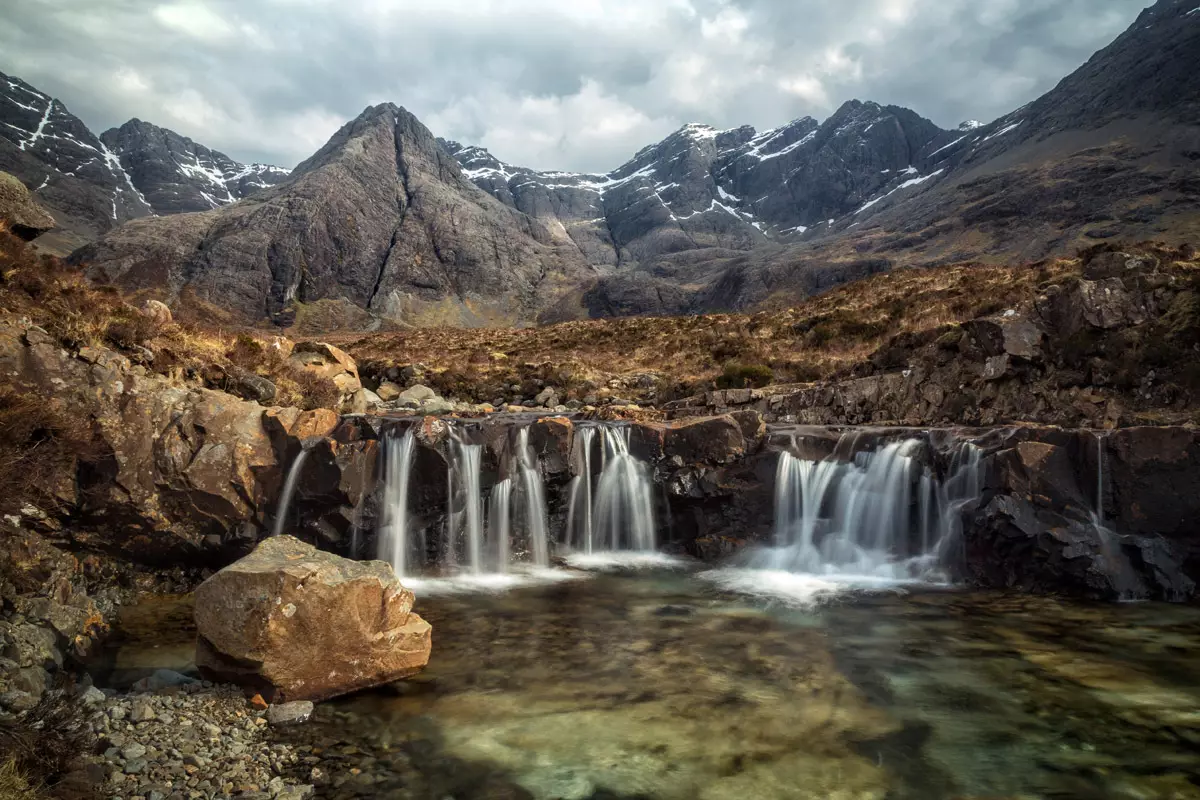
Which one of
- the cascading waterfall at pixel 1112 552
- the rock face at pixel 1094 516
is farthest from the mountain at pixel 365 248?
the cascading waterfall at pixel 1112 552

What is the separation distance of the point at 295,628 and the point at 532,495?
28.5 feet

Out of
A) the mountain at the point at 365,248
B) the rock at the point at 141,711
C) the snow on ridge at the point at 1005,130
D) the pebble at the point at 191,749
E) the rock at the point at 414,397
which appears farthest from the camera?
the snow on ridge at the point at 1005,130

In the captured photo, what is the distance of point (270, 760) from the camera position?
230 inches

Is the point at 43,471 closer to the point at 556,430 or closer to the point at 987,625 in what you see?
the point at 556,430

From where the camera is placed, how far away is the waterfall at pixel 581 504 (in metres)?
15.8

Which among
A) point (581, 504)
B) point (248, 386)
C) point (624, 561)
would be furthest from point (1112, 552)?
point (248, 386)

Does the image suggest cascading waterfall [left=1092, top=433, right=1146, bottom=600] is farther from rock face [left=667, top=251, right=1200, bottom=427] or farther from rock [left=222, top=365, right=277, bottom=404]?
rock [left=222, top=365, right=277, bottom=404]

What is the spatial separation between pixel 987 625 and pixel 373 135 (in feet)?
622

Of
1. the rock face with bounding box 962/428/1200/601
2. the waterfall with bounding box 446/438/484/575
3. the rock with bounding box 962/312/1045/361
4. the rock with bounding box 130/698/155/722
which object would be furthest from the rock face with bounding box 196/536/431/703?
the rock with bounding box 962/312/1045/361

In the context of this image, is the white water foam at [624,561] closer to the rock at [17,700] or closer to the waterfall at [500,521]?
the waterfall at [500,521]

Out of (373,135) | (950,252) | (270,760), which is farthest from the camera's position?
(373,135)

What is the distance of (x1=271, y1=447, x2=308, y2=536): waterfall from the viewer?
13.0 m

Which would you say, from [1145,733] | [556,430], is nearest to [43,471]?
[556,430]

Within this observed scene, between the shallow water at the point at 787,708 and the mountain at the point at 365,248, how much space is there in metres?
99.2
